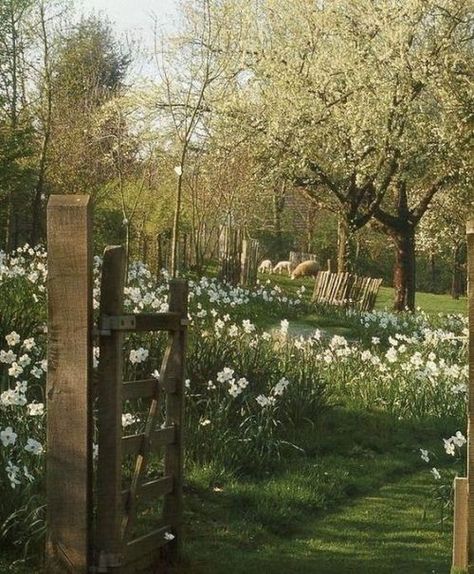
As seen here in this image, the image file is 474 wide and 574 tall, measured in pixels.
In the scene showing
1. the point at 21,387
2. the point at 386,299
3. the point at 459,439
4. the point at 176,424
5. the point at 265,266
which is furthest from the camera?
the point at 265,266

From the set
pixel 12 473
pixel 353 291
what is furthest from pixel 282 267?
pixel 12 473

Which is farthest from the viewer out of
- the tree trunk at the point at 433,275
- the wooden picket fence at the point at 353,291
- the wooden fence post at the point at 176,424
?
the tree trunk at the point at 433,275

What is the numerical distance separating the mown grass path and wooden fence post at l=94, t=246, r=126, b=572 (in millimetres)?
1110

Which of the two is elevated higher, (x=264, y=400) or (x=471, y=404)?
(x=471, y=404)

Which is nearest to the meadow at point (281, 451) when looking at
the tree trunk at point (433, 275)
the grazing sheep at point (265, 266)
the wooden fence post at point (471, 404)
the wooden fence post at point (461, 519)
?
the wooden fence post at point (461, 519)

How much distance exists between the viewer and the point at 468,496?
474 cm

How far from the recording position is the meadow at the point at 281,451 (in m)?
6.23

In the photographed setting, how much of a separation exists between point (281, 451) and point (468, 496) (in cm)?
408

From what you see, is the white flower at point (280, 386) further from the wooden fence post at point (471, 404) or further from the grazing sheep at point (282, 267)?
the grazing sheep at point (282, 267)

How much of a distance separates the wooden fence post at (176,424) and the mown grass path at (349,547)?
0.25 meters

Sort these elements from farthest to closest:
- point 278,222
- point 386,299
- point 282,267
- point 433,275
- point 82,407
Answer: point 433,275 < point 278,222 < point 282,267 < point 386,299 < point 82,407

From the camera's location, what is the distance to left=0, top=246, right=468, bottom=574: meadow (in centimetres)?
623

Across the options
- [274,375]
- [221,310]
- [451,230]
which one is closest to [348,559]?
[274,375]

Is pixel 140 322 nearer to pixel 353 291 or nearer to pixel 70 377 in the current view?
pixel 70 377
